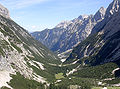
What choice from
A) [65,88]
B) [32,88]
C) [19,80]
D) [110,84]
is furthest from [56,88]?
[110,84]

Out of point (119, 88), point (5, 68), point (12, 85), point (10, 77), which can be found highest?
point (5, 68)

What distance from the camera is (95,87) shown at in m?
194

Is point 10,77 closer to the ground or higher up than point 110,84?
higher up

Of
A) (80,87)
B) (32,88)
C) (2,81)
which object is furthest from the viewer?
(80,87)

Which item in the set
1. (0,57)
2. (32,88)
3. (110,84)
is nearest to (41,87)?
(32,88)

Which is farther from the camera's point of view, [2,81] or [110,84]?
[110,84]

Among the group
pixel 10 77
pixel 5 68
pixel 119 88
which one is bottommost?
pixel 119 88

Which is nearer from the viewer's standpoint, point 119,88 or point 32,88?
point 119,88

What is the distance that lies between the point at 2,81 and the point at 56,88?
5233 cm

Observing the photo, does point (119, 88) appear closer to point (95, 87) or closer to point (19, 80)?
point (95, 87)

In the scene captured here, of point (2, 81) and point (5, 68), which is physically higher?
point (5, 68)

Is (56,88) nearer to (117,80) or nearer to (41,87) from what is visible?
(41,87)

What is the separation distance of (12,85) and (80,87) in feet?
217

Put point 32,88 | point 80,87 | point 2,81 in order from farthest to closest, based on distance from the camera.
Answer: point 80,87 → point 32,88 → point 2,81
